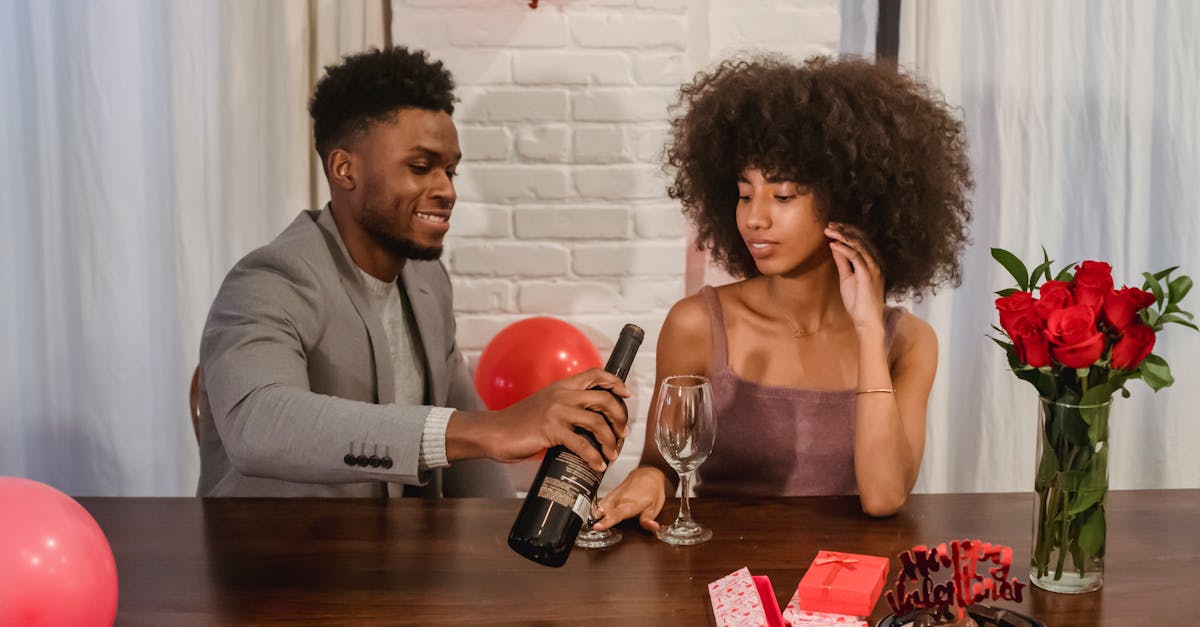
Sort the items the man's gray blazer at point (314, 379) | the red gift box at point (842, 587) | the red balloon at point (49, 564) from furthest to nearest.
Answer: the man's gray blazer at point (314, 379) < the red gift box at point (842, 587) < the red balloon at point (49, 564)

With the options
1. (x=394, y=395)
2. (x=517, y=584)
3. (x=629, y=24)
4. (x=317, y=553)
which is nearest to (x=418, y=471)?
(x=317, y=553)

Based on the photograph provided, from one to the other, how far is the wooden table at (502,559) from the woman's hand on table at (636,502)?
1.0 inches

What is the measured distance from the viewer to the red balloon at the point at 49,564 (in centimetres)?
103

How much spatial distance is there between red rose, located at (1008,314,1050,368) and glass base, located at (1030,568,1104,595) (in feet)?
0.86

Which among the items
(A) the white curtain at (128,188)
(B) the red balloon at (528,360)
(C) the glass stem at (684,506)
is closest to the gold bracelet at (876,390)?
(C) the glass stem at (684,506)

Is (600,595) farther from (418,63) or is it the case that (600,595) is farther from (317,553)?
(418,63)

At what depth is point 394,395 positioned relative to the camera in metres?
2.04

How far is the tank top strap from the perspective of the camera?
6.57 ft

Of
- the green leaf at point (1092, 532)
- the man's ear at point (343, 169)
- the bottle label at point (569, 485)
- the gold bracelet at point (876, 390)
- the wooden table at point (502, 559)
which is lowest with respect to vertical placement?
the wooden table at point (502, 559)

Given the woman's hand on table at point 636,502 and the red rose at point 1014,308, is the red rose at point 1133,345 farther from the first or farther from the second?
the woman's hand on table at point 636,502

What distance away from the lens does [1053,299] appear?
4.06 feet

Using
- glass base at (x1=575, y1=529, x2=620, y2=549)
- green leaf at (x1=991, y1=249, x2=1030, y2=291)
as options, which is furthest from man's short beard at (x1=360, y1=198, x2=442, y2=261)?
green leaf at (x1=991, y1=249, x2=1030, y2=291)

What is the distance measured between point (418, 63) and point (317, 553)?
1.17 metres

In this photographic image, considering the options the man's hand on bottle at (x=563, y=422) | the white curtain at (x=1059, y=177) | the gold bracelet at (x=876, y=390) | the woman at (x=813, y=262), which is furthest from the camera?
the white curtain at (x=1059, y=177)
